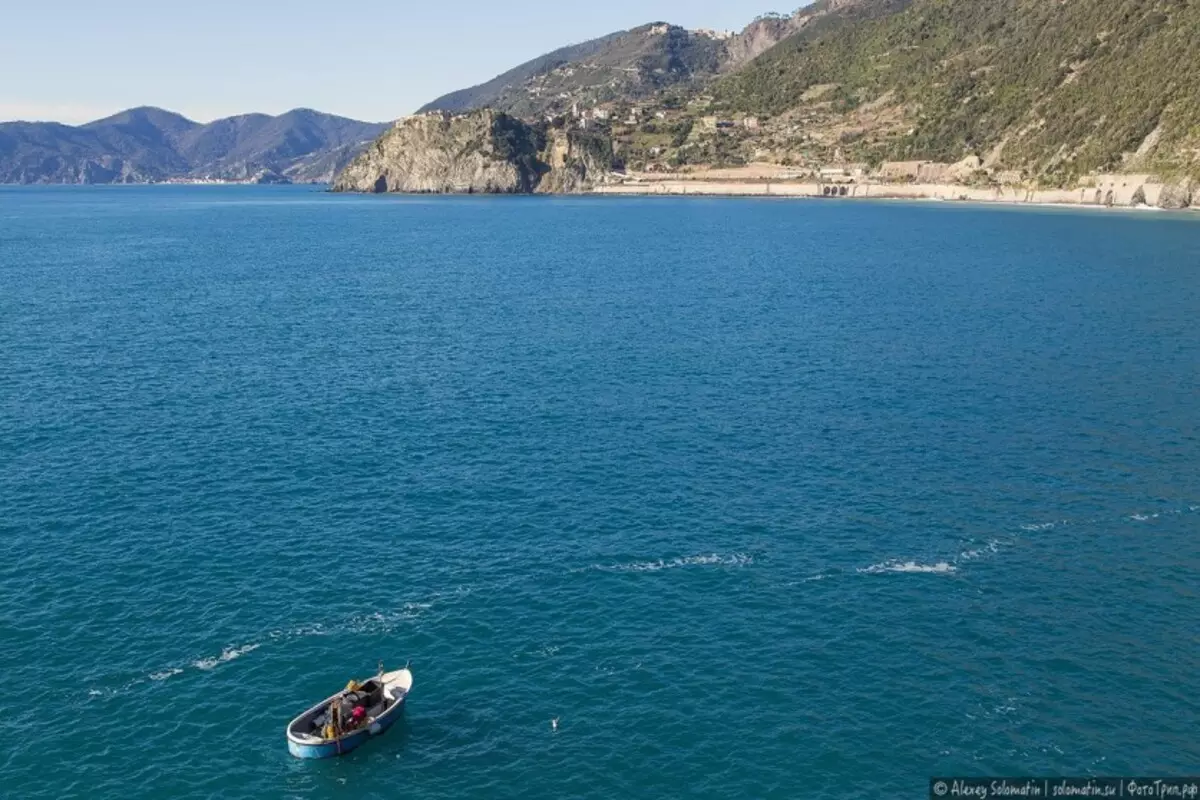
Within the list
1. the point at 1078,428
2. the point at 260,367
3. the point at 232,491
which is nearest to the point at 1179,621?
the point at 1078,428

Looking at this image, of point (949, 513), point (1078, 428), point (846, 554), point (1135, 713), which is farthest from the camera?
point (1078, 428)

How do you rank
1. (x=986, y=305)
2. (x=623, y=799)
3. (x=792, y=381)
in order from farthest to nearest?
(x=986, y=305) < (x=792, y=381) < (x=623, y=799)

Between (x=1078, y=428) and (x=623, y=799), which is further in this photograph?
(x=1078, y=428)

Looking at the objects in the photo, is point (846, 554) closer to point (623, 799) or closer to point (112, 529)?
point (623, 799)

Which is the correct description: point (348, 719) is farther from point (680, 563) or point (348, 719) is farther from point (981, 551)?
point (981, 551)

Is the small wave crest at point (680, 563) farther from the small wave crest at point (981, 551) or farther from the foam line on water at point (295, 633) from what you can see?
the small wave crest at point (981, 551)

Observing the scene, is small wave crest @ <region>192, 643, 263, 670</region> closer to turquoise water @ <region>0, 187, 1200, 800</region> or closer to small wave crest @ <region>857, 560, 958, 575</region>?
turquoise water @ <region>0, 187, 1200, 800</region>

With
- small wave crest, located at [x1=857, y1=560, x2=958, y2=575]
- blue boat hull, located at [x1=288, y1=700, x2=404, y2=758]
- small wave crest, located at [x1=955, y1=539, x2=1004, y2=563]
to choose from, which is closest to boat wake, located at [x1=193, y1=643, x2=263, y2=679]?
blue boat hull, located at [x1=288, y1=700, x2=404, y2=758]
